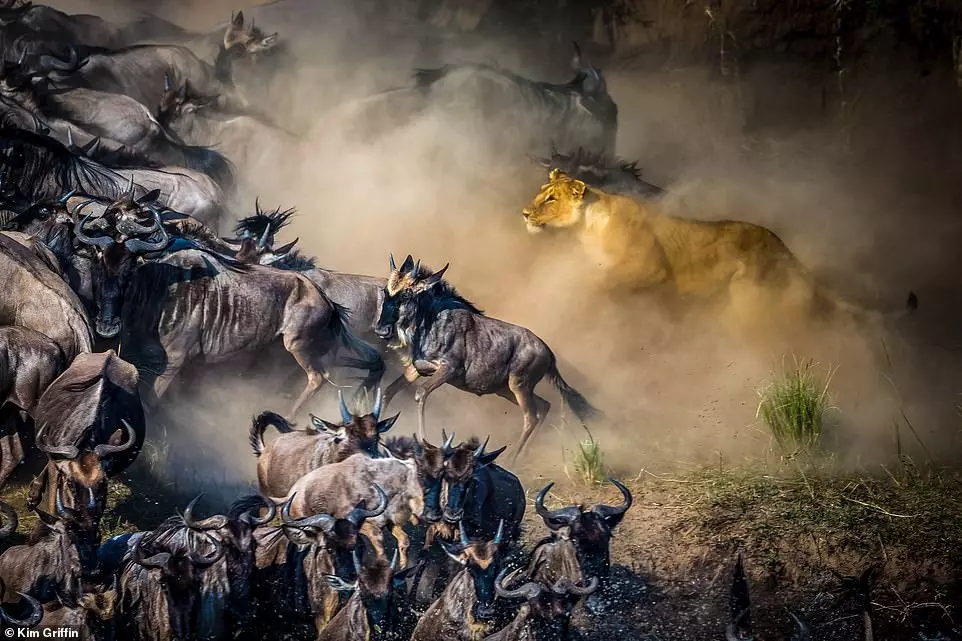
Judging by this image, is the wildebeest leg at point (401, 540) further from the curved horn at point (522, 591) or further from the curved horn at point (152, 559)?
the curved horn at point (152, 559)

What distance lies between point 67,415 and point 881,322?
6843mm

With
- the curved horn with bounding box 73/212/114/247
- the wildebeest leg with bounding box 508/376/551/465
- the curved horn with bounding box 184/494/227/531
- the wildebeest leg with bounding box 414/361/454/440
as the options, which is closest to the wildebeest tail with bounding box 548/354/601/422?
the wildebeest leg with bounding box 508/376/551/465

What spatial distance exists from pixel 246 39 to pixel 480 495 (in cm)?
1070

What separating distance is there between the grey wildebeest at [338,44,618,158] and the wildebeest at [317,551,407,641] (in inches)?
361

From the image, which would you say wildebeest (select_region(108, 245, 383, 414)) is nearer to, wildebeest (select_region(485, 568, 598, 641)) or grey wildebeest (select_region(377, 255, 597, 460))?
grey wildebeest (select_region(377, 255, 597, 460))

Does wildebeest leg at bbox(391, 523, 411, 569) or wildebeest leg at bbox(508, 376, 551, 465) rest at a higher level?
wildebeest leg at bbox(391, 523, 411, 569)

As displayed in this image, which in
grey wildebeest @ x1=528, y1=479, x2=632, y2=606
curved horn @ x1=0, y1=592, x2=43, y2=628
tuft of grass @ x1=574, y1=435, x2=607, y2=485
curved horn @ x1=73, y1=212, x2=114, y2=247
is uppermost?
curved horn @ x1=73, y1=212, x2=114, y2=247

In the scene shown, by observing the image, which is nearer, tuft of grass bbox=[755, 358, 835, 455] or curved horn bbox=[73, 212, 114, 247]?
curved horn bbox=[73, 212, 114, 247]

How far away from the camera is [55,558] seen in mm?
5875

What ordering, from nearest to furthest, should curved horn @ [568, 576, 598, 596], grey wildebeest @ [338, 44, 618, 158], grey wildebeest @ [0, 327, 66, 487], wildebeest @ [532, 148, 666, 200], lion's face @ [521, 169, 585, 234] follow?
curved horn @ [568, 576, 598, 596] < grey wildebeest @ [0, 327, 66, 487] < lion's face @ [521, 169, 585, 234] < wildebeest @ [532, 148, 666, 200] < grey wildebeest @ [338, 44, 618, 158]

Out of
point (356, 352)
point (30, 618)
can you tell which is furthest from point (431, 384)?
point (30, 618)

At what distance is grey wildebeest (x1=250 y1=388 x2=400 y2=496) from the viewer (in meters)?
6.90

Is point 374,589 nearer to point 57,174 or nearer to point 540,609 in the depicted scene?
point 540,609

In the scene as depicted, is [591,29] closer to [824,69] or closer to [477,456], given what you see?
[824,69]
